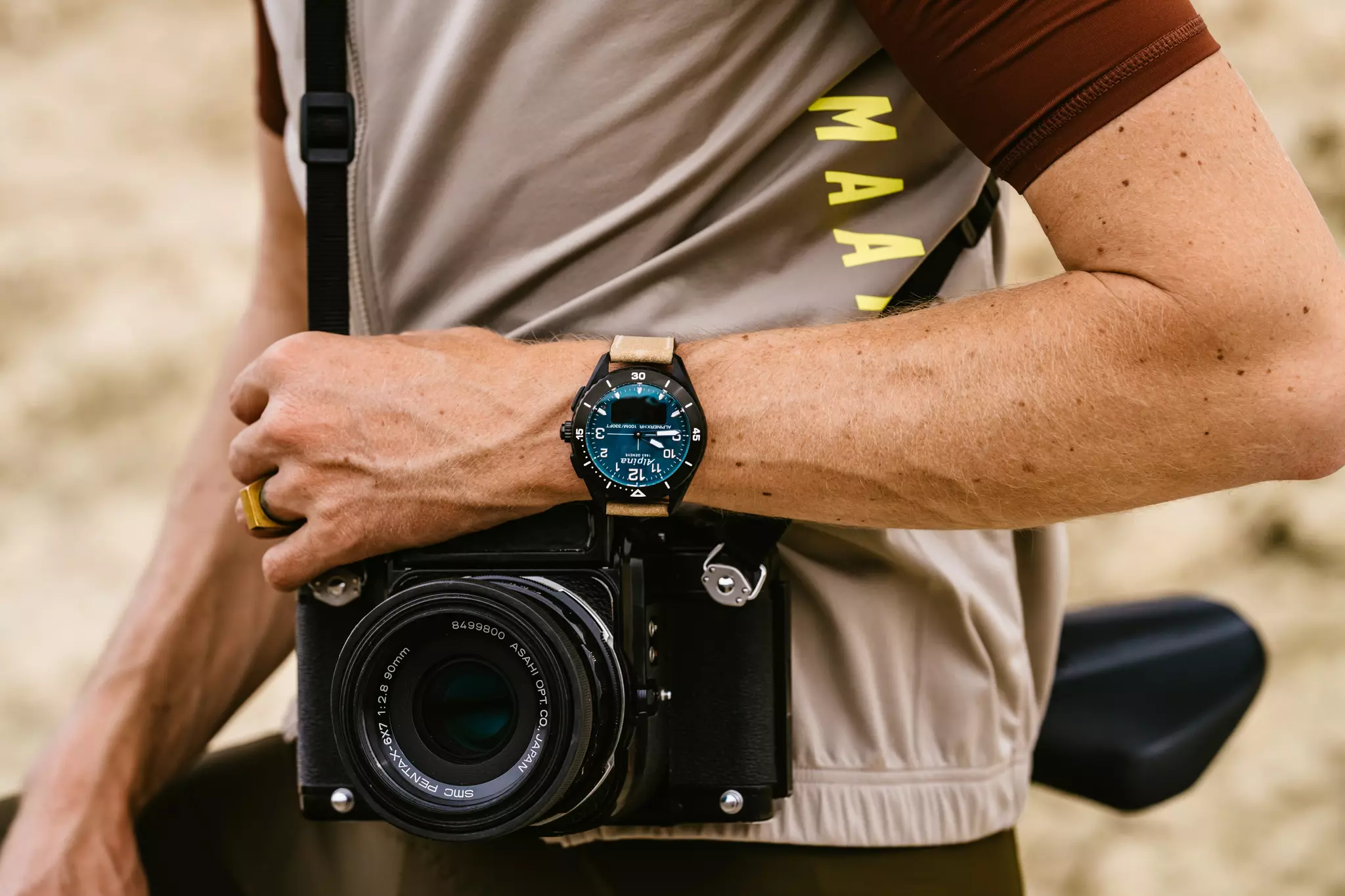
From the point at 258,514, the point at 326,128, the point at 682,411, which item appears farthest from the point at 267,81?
the point at 682,411

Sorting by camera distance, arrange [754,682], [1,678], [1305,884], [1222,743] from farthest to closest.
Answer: [1,678] < [1305,884] < [1222,743] < [754,682]

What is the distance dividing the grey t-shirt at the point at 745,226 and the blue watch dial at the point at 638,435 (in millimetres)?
81

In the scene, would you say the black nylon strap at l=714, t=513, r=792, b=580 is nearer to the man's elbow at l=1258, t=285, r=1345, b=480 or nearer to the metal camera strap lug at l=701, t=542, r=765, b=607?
the metal camera strap lug at l=701, t=542, r=765, b=607

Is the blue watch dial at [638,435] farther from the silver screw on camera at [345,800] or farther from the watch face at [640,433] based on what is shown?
the silver screw on camera at [345,800]

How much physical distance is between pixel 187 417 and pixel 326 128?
1.84 metres

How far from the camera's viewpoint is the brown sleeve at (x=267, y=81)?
2.69 feet

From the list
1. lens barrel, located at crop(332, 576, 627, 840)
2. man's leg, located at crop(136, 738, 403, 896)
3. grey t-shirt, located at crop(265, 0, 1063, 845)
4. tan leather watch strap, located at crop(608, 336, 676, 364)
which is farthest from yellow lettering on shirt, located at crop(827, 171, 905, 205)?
man's leg, located at crop(136, 738, 403, 896)

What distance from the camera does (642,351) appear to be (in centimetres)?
58

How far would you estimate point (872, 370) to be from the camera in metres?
0.56

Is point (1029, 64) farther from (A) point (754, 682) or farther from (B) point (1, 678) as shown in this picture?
(B) point (1, 678)

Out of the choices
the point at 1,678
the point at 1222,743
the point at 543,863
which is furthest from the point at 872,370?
the point at 1,678

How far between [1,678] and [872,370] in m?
1.96

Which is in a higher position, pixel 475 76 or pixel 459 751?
pixel 475 76

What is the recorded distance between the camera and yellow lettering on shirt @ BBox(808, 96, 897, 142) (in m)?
0.61
